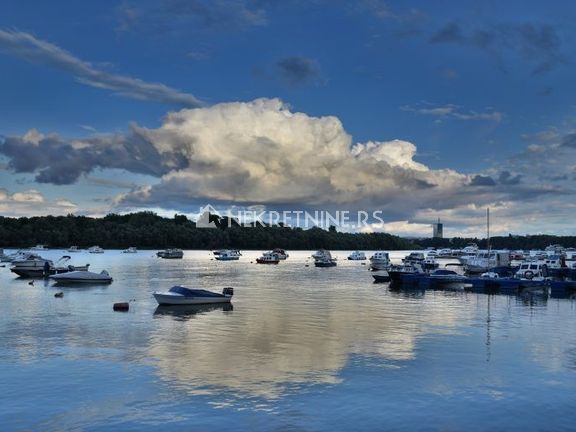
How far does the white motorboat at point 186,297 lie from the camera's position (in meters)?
57.6

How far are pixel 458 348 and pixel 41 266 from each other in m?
82.6

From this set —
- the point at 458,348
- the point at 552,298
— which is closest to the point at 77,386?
the point at 458,348

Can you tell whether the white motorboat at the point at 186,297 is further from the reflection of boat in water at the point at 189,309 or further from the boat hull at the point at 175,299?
the reflection of boat in water at the point at 189,309

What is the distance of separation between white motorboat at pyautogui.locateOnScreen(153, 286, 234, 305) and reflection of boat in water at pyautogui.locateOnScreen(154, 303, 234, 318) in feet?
1.31

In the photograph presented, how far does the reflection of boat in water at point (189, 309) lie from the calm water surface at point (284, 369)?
284 mm

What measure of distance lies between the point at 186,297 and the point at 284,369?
29.4m

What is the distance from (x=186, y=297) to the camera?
58062 millimetres

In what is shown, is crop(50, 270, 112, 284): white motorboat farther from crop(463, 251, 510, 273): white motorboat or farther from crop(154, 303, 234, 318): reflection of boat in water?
crop(463, 251, 510, 273): white motorboat

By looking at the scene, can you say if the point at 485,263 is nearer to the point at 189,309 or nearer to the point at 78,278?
the point at 78,278

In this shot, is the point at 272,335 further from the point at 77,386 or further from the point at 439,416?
the point at 439,416

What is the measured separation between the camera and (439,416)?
75.9 ft

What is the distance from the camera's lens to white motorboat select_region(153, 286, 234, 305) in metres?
57.6

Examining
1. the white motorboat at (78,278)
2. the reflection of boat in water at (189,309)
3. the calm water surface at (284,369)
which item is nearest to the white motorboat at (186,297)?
the reflection of boat in water at (189,309)

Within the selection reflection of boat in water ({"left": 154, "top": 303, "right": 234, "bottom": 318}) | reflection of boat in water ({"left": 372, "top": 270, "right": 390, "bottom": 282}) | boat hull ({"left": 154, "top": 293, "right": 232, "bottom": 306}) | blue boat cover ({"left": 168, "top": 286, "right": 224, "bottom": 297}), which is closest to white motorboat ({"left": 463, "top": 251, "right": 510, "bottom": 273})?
reflection of boat in water ({"left": 372, "top": 270, "right": 390, "bottom": 282})
